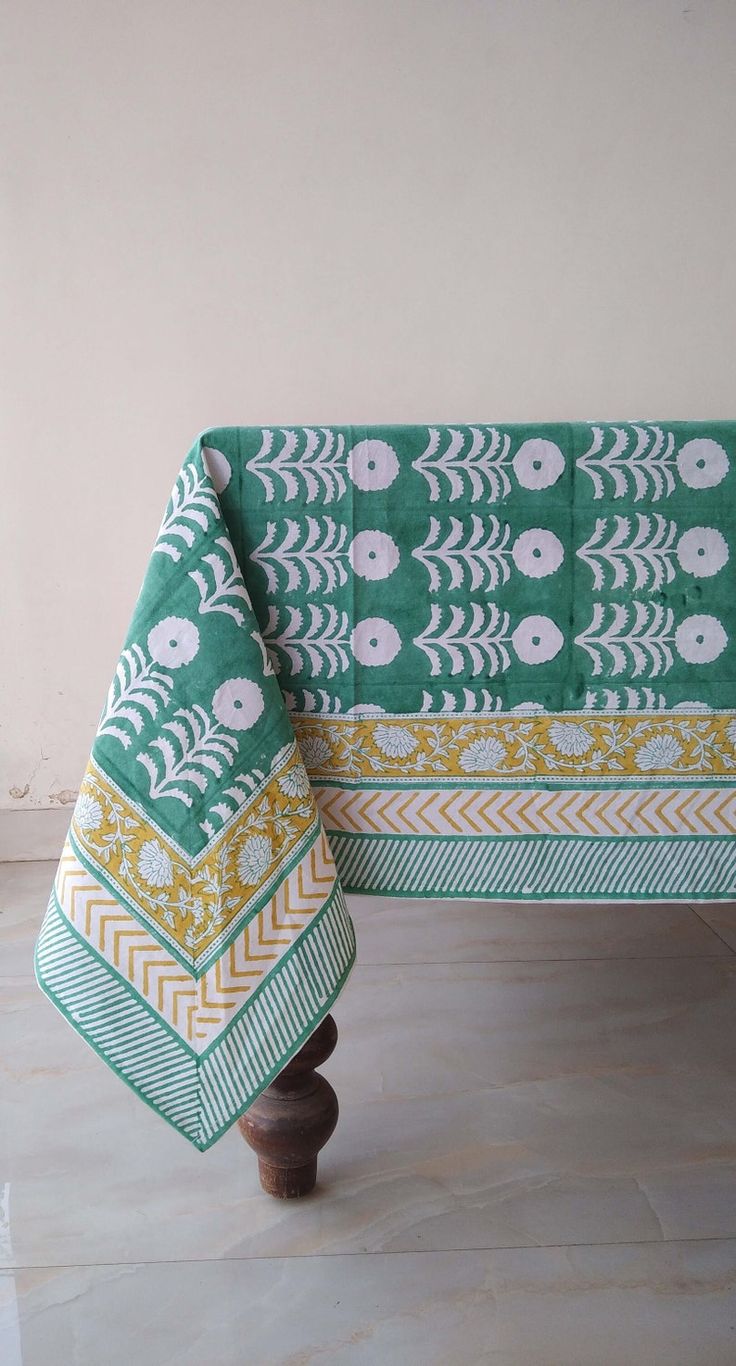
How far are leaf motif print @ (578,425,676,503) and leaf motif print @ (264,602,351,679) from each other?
0.25 m

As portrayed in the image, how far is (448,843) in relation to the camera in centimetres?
87

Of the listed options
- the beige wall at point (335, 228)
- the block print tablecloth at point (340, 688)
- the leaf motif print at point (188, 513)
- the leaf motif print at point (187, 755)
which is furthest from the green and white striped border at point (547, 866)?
the beige wall at point (335, 228)

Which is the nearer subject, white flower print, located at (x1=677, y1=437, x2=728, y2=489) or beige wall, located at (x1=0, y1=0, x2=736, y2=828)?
white flower print, located at (x1=677, y1=437, x2=728, y2=489)

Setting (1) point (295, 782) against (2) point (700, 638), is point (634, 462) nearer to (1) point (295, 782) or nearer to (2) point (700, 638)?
(2) point (700, 638)

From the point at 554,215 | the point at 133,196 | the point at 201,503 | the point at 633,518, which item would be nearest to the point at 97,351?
the point at 133,196

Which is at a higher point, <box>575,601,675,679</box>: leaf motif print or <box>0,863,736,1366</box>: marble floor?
<box>575,601,675,679</box>: leaf motif print

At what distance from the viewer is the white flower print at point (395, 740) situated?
85 cm

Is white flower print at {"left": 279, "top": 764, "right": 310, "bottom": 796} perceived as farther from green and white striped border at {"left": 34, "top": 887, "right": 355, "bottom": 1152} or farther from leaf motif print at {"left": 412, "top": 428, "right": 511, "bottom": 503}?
leaf motif print at {"left": 412, "top": 428, "right": 511, "bottom": 503}

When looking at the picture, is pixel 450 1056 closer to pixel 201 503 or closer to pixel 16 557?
pixel 201 503

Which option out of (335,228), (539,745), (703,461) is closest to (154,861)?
(539,745)

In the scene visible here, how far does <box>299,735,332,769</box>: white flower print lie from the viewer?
0.87 m

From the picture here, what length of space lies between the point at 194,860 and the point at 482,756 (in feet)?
0.87

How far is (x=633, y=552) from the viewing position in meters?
0.83

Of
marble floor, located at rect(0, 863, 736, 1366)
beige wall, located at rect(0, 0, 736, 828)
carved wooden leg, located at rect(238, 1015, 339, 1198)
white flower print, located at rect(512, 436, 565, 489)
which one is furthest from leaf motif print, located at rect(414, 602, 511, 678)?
beige wall, located at rect(0, 0, 736, 828)
